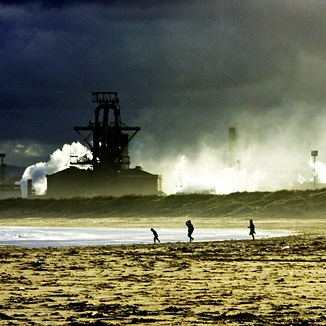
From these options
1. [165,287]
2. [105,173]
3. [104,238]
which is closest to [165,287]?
[165,287]

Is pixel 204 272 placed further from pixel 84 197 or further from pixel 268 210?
pixel 84 197

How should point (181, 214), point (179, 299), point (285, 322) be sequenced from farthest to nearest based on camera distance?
point (181, 214), point (179, 299), point (285, 322)

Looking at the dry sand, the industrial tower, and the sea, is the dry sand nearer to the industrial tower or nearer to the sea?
the sea

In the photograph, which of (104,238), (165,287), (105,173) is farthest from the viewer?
(105,173)

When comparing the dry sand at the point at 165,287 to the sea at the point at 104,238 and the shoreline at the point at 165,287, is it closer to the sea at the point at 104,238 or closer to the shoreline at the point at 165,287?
the shoreline at the point at 165,287

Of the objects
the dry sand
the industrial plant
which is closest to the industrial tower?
the industrial plant

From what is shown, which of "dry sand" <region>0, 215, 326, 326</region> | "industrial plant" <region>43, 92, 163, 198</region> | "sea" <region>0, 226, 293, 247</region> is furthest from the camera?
"industrial plant" <region>43, 92, 163, 198</region>

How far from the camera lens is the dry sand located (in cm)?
1127

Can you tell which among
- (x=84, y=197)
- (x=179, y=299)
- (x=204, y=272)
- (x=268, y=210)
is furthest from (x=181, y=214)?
(x=179, y=299)

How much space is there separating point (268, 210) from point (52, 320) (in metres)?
51.5

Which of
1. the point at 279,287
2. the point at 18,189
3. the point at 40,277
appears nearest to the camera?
the point at 279,287

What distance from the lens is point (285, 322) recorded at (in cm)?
1062

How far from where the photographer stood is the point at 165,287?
14734mm

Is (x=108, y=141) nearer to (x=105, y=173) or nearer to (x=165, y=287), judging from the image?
(x=105, y=173)
